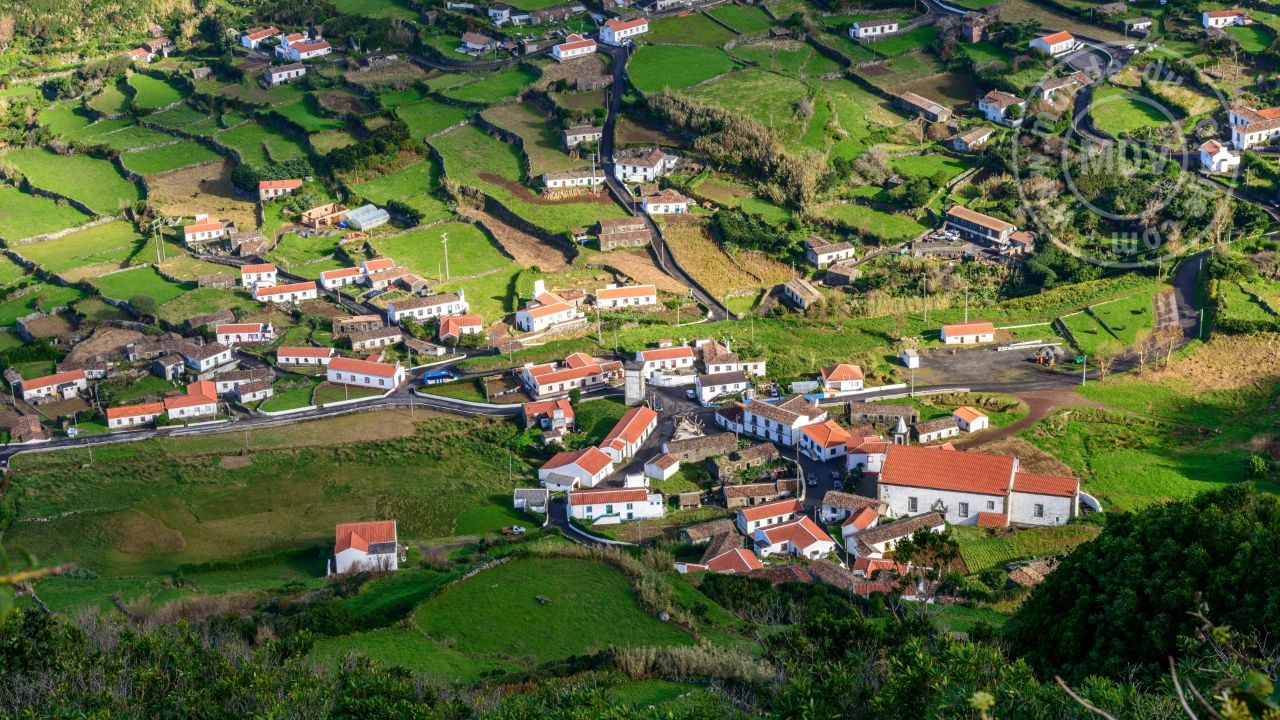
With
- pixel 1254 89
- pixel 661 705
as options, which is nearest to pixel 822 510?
pixel 661 705

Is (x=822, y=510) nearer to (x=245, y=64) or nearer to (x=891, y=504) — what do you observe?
(x=891, y=504)

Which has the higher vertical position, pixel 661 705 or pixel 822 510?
pixel 661 705

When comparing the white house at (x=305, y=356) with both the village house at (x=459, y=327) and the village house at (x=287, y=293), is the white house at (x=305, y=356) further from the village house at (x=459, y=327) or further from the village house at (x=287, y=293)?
the village house at (x=287, y=293)

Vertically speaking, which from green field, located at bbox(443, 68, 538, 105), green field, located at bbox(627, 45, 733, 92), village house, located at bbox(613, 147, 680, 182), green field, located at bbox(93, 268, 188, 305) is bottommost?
green field, located at bbox(93, 268, 188, 305)

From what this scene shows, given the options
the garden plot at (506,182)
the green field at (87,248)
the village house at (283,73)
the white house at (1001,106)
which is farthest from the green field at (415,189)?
the white house at (1001,106)

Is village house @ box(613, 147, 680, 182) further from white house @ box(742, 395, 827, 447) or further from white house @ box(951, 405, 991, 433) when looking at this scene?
white house @ box(951, 405, 991, 433)

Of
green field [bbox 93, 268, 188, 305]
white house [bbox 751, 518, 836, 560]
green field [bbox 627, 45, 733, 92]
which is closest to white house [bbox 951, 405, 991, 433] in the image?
white house [bbox 751, 518, 836, 560]
